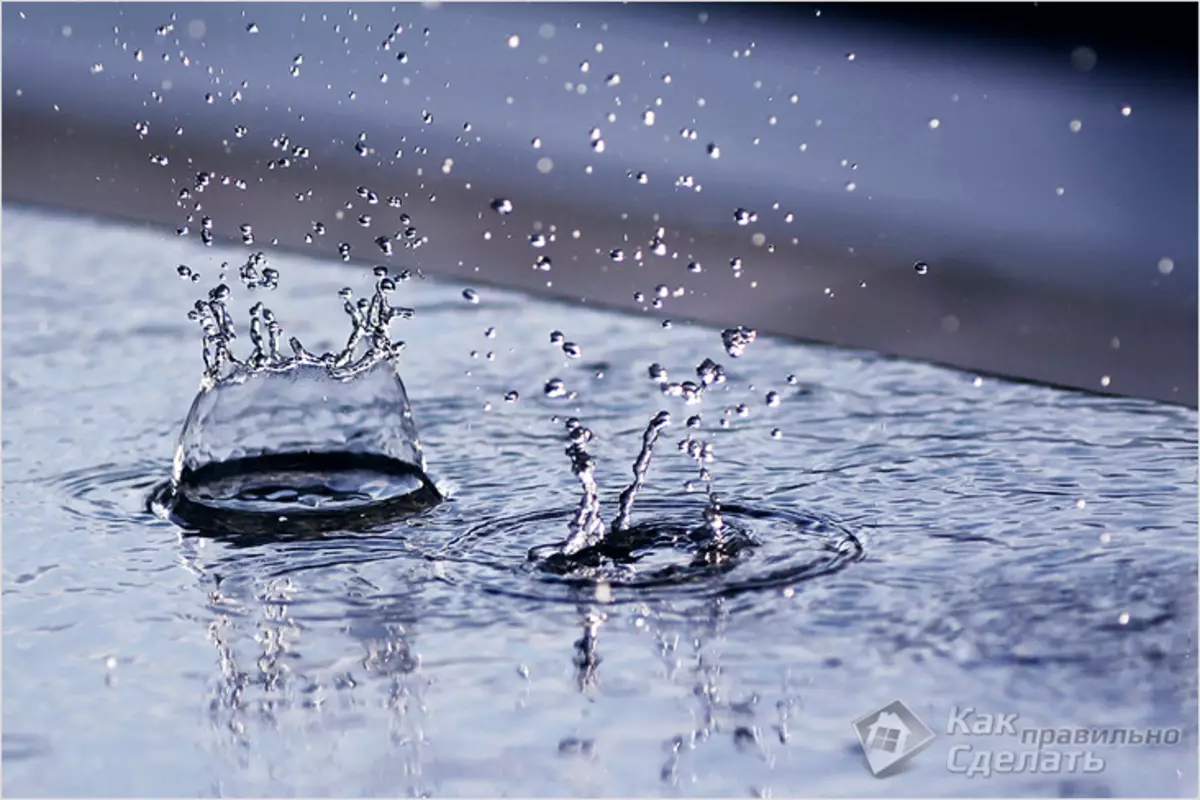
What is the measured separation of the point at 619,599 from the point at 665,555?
0.09 meters

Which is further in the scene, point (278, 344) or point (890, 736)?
point (278, 344)

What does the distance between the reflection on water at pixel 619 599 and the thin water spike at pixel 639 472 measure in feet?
0.04

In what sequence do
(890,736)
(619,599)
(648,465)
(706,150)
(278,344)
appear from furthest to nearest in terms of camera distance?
(706,150) → (278,344) → (648,465) → (619,599) → (890,736)

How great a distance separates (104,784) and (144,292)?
1.20 m

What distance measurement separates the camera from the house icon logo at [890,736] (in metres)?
0.91

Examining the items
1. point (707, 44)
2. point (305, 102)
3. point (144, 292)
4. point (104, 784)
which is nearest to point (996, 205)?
point (707, 44)

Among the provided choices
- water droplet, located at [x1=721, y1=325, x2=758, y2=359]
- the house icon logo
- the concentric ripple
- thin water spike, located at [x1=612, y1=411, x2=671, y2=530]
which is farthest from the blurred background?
the house icon logo

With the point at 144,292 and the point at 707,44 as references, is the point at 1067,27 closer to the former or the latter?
the point at 707,44

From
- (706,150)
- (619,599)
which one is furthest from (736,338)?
(706,150)

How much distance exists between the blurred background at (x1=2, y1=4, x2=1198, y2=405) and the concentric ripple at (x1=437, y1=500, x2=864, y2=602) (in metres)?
1.54

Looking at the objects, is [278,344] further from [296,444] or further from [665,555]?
[665,555]

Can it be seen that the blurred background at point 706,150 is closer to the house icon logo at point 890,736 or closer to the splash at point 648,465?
the splash at point 648,465

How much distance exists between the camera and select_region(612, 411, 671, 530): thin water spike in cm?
130

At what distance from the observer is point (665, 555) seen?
48.6 inches
